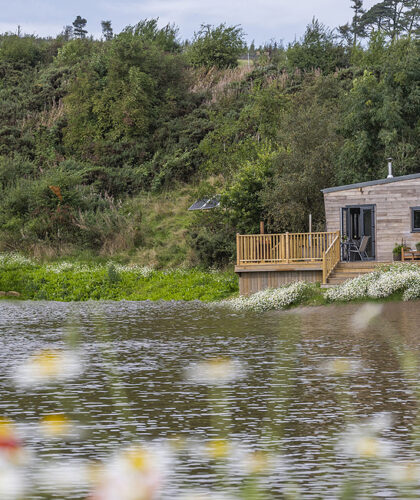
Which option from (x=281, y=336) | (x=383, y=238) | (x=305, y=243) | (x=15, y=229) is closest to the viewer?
(x=281, y=336)

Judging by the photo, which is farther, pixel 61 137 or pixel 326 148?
pixel 61 137

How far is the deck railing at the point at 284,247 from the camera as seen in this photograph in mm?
32719

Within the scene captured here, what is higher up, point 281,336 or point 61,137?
point 61,137

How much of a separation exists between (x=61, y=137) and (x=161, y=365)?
44956mm

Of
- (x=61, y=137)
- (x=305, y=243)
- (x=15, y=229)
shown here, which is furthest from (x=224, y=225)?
(x=61, y=137)

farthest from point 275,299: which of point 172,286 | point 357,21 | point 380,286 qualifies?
point 357,21

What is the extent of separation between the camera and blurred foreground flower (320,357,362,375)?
15.2 meters

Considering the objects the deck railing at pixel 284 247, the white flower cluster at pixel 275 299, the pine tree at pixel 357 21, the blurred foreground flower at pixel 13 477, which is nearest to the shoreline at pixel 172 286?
the white flower cluster at pixel 275 299

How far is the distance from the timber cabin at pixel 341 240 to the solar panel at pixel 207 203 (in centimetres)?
691

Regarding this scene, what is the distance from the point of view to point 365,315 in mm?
26281

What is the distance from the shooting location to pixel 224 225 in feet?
132

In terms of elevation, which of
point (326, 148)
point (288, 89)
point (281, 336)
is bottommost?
point (281, 336)

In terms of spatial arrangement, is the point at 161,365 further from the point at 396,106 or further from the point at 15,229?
the point at 15,229

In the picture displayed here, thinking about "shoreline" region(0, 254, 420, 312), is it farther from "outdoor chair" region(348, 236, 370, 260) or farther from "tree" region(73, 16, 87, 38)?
"tree" region(73, 16, 87, 38)
